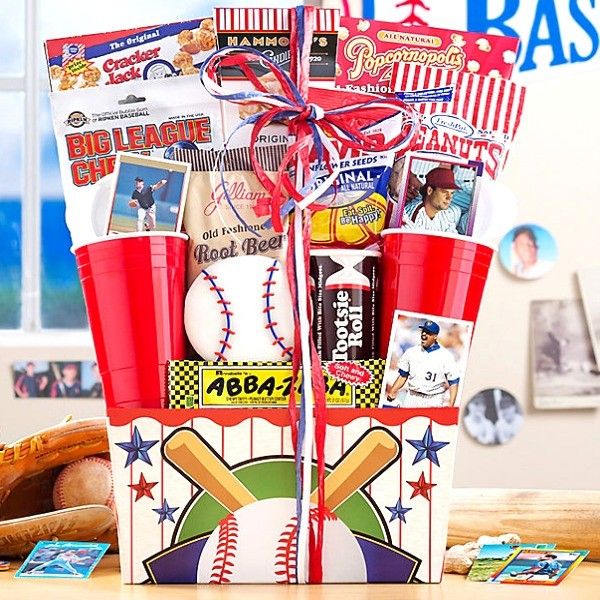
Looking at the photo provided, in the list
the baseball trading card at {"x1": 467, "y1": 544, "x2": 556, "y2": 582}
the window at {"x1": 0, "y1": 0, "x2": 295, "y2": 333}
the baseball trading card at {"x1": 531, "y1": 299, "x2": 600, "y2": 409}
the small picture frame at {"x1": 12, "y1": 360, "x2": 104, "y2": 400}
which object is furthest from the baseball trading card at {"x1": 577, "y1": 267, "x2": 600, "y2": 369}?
the baseball trading card at {"x1": 467, "y1": 544, "x2": 556, "y2": 582}

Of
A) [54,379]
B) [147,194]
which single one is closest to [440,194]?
[147,194]

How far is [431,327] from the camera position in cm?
71

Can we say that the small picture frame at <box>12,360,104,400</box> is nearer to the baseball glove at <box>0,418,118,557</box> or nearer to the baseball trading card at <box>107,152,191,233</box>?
the baseball glove at <box>0,418,118,557</box>

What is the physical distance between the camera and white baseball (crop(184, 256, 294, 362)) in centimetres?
71

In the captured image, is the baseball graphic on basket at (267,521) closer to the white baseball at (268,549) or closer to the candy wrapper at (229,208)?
the white baseball at (268,549)

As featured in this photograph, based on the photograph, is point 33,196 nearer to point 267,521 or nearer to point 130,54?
point 130,54

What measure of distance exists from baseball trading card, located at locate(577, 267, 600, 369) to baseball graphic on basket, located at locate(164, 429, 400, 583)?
2.49m

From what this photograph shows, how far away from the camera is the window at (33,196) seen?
134 inches

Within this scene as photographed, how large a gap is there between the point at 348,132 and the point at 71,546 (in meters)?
0.40

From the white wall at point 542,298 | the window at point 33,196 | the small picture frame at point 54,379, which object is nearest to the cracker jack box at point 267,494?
the white wall at point 542,298

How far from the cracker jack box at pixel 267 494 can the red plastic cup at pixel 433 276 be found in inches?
3.1

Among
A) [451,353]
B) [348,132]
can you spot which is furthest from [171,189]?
[451,353]

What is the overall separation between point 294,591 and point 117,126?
390 mm

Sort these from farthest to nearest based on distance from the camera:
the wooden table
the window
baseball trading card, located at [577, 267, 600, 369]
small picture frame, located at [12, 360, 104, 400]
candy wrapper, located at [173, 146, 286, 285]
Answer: the window, small picture frame, located at [12, 360, 104, 400], baseball trading card, located at [577, 267, 600, 369], candy wrapper, located at [173, 146, 286, 285], the wooden table
